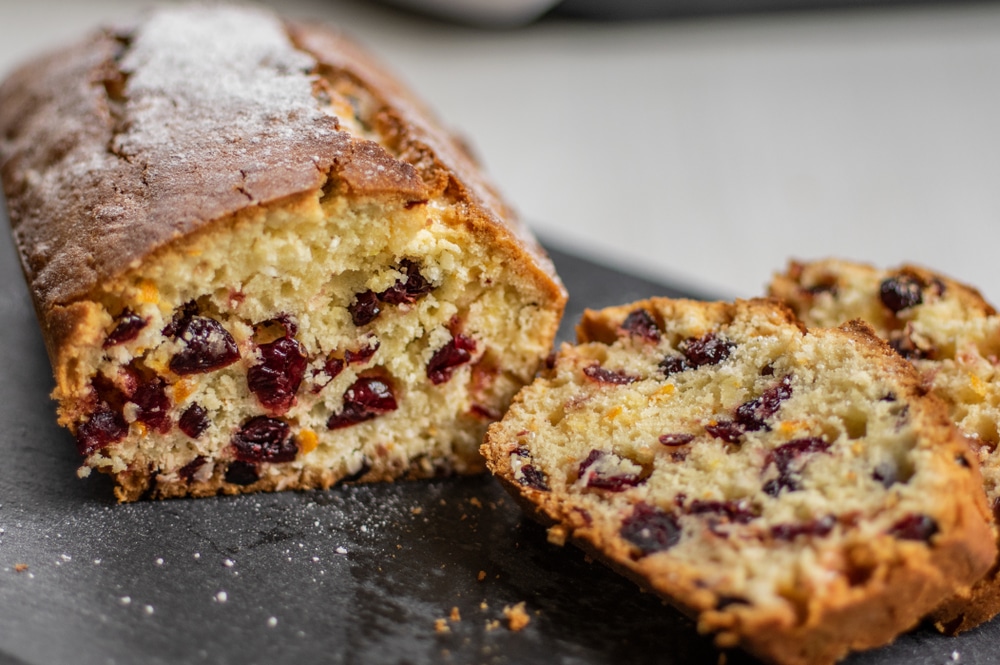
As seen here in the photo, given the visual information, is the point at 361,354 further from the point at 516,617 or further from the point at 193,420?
the point at 516,617

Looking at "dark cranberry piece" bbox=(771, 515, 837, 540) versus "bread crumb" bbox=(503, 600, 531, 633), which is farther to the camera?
"bread crumb" bbox=(503, 600, 531, 633)

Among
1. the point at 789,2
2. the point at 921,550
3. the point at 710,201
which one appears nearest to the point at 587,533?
the point at 921,550

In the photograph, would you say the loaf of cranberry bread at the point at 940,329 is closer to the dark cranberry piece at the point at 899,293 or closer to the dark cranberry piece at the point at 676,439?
the dark cranberry piece at the point at 899,293

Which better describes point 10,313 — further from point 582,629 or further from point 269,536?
point 582,629

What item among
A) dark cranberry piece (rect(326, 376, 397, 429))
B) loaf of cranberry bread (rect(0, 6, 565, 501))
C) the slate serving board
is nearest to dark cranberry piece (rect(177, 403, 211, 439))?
loaf of cranberry bread (rect(0, 6, 565, 501))

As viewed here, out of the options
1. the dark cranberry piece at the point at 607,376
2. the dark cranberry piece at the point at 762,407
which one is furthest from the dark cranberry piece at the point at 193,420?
the dark cranberry piece at the point at 762,407

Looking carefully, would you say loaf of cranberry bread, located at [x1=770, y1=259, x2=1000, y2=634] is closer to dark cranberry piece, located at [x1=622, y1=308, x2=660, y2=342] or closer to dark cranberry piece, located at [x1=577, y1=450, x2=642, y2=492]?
dark cranberry piece, located at [x1=622, y1=308, x2=660, y2=342]
